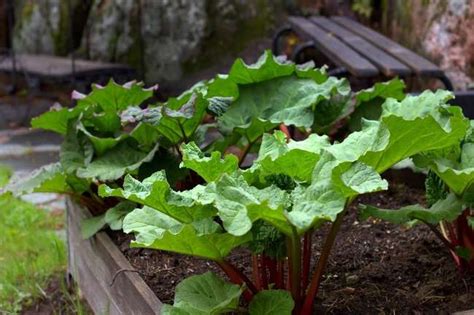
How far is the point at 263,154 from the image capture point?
6.04 ft

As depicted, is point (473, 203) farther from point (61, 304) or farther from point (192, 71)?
point (192, 71)

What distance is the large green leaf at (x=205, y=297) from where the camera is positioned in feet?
5.65

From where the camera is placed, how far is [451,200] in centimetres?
195

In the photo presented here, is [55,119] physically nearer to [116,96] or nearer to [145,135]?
[116,96]

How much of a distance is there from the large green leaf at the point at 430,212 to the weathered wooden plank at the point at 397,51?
1870 mm

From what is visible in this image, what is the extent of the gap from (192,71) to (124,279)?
4.57 meters

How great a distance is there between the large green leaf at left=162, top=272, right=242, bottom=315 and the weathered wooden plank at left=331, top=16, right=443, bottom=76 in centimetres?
225

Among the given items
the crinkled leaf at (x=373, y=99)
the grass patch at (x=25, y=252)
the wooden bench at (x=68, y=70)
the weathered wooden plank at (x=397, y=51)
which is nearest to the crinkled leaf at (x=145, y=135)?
the grass patch at (x=25, y=252)

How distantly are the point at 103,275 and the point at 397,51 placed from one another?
7.94 feet

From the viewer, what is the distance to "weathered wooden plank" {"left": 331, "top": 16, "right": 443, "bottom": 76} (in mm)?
3777

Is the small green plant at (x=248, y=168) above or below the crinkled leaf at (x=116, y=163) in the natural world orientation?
above

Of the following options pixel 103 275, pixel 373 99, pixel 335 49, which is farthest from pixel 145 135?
pixel 335 49

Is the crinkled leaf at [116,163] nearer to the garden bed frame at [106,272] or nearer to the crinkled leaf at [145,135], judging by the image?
the crinkled leaf at [145,135]

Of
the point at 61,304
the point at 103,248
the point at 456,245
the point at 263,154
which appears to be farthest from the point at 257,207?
the point at 61,304
